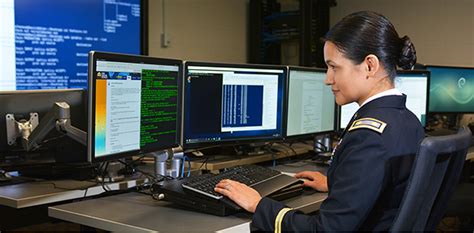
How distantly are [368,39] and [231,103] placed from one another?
3.46 ft

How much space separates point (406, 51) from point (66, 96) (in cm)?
129

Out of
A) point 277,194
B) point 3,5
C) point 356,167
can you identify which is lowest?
point 277,194

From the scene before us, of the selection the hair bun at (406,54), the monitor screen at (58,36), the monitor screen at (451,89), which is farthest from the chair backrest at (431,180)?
the monitor screen at (58,36)

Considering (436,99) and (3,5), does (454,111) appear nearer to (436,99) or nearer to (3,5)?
(436,99)

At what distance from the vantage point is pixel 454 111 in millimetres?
3803

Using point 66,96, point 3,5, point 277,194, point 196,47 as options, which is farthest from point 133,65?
point 196,47

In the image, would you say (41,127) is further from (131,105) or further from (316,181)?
(316,181)

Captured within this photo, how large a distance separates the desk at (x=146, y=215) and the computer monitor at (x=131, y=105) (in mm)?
152

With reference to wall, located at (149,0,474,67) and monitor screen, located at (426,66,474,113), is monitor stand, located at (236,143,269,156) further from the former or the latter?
wall, located at (149,0,474,67)

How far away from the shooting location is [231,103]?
7.91 ft

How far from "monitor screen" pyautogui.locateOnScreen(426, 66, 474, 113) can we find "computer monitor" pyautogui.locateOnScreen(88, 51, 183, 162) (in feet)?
7.19

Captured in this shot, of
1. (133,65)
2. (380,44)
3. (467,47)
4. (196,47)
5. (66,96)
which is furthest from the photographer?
(196,47)

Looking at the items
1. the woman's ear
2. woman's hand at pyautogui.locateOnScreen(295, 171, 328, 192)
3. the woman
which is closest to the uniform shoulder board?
the woman

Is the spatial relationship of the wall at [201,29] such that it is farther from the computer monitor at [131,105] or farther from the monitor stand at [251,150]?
the computer monitor at [131,105]
